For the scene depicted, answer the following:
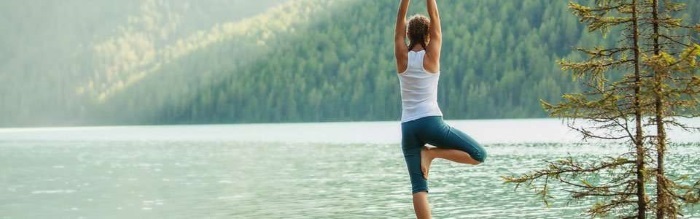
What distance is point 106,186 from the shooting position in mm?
64375

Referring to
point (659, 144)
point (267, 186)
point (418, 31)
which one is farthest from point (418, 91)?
point (267, 186)

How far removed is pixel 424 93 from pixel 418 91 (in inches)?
2.4

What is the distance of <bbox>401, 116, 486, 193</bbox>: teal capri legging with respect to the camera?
10820 millimetres

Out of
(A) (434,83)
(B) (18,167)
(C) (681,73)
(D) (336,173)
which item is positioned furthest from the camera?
(B) (18,167)

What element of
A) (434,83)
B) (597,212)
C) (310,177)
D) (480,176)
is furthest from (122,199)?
(434,83)

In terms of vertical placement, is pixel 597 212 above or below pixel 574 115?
below

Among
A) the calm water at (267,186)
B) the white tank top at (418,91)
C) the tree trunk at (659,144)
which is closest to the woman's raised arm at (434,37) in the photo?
the white tank top at (418,91)

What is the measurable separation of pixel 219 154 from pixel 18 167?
25.2 metres

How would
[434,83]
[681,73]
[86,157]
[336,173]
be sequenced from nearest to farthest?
[434,83] → [681,73] → [336,173] → [86,157]

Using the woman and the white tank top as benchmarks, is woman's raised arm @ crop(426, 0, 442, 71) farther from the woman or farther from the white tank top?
the white tank top

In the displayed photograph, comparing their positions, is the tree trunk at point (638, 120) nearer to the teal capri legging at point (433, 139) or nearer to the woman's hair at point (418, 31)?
the teal capri legging at point (433, 139)

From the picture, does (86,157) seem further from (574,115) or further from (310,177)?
(574,115)

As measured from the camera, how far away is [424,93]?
35.9 ft

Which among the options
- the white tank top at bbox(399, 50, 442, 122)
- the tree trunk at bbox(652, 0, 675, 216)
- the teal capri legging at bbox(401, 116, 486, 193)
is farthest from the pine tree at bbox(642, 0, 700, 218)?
the white tank top at bbox(399, 50, 442, 122)
